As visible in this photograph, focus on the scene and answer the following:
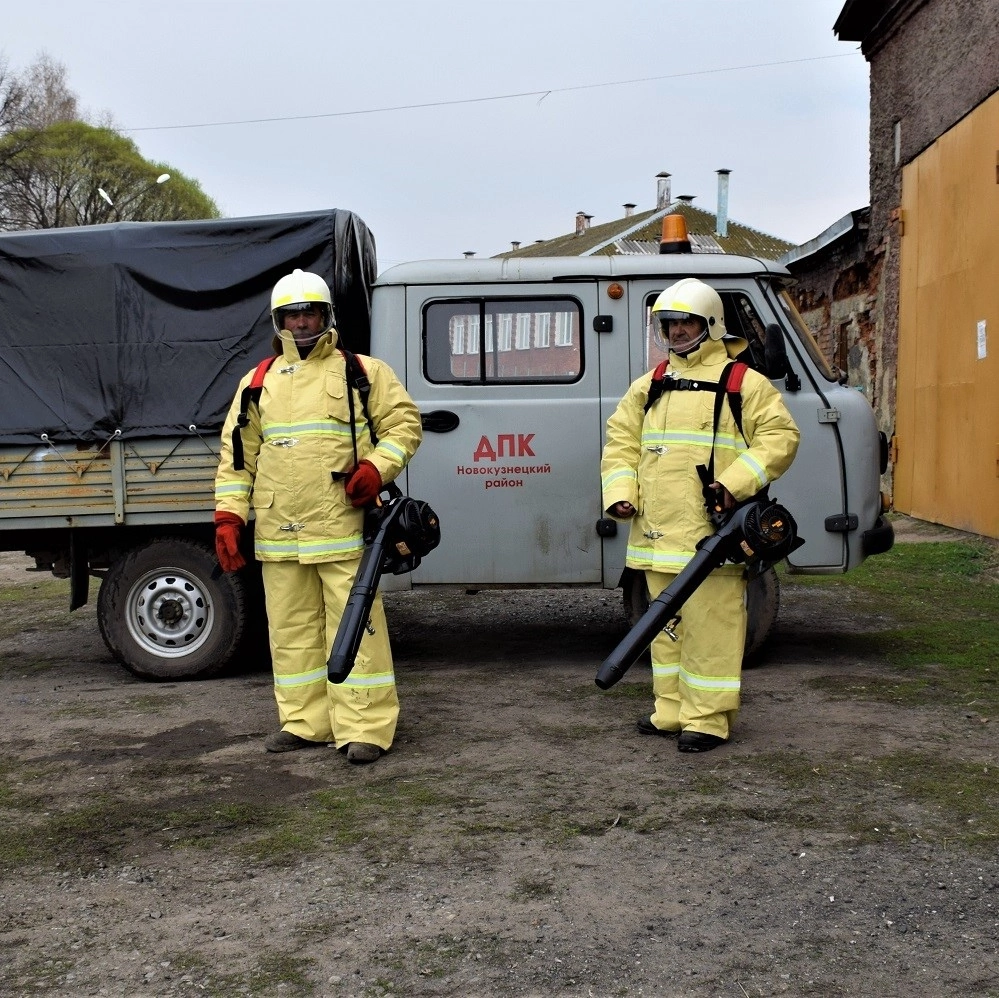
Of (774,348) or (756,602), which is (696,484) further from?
(756,602)

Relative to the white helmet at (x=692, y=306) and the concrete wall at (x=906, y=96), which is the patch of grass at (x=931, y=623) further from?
the concrete wall at (x=906, y=96)

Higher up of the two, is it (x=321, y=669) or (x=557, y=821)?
(x=321, y=669)

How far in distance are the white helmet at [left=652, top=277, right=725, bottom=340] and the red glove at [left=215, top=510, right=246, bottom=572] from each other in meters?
2.08

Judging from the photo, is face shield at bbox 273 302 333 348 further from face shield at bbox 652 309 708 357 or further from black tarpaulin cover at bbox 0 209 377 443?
face shield at bbox 652 309 708 357

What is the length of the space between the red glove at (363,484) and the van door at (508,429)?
62.0 inches

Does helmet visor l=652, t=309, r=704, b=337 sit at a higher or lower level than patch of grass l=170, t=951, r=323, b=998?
higher

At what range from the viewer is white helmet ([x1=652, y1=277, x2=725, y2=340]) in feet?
A: 18.2

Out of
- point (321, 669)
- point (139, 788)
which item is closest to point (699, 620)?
point (321, 669)

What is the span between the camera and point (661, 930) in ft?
12.2

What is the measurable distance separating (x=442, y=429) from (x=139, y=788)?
2.67m

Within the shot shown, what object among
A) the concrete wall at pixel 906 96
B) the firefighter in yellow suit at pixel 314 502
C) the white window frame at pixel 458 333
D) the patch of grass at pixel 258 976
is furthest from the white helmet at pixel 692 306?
the concrete wall at pixel 906 96

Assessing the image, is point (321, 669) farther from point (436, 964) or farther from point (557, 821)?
point (436, 964)

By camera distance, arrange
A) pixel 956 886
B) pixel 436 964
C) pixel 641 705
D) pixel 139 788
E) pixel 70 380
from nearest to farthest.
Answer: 1. pixel 436 964
2. pixel 956 886
3. pixel 139 788
4. pixel 641 705
5. pixel 70 380

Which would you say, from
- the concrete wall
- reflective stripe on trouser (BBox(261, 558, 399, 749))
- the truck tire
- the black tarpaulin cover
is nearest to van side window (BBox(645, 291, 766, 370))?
the truck tire
